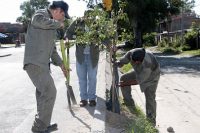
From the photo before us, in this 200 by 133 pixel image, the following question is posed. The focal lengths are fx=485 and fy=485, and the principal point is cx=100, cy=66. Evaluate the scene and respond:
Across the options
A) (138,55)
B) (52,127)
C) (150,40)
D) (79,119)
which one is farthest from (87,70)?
(150,40)

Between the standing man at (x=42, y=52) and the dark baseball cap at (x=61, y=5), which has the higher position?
the dark baseball cap at (x=61, y=5)

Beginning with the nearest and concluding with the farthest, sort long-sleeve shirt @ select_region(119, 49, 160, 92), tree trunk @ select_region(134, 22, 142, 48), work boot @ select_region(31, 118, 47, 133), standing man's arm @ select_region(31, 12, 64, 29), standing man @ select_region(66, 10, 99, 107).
Result: 1. standing man's arm @ select_region(31, 12, 64, 29)
2. work boot @ select_region(31, 118, 47, 133)
3. long-sleeve shirt @ select_region(119, 49, 160, 92)
4. standing man @ select_region(66, 10, 99, 107)
5. tree trunk @ select_region(134, 22, 142, 48)

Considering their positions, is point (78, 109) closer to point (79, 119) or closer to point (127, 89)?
point (79, 119)

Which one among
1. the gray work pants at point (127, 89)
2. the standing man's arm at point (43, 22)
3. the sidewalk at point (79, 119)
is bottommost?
the sidewalk at point (79, 119)

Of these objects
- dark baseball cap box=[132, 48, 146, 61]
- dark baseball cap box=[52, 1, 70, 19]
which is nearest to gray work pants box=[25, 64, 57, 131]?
dark baseball cap box=[52, 1, 70, 19]

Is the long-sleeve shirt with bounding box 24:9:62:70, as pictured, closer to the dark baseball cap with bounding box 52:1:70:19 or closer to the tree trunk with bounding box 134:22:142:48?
the dark baseball cap with bounding box 52:1:70:19

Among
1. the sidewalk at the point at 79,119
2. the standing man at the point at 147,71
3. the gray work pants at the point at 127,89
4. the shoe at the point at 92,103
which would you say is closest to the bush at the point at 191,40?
the sidewalk at the point at 79,119

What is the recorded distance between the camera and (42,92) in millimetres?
6723

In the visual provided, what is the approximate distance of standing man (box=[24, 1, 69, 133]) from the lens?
21.5 feet

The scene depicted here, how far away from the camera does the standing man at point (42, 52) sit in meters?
6.56

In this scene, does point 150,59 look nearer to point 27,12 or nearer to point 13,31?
point 13,31

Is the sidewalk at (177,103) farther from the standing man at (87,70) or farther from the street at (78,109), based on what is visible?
the standing man at (87,70)

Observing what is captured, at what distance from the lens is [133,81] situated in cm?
918

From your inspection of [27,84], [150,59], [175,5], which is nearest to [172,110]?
[150,59]
